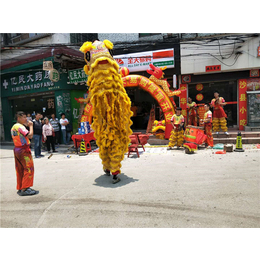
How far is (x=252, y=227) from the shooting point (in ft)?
9.07

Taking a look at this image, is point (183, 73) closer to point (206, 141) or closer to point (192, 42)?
point (192, 42)

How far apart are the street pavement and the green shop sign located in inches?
223

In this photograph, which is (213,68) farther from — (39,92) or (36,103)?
(36,103)

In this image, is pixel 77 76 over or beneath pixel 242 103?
over

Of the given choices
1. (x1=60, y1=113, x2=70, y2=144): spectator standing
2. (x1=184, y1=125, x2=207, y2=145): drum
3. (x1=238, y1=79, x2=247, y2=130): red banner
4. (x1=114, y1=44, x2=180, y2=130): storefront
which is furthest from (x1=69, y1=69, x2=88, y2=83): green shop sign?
(x1=238, y1=79, x2=247, y2=130): red banner

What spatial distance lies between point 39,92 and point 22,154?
8980mm

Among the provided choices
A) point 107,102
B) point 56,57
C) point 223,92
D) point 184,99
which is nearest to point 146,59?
point 184,99

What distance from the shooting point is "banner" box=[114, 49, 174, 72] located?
1061cm

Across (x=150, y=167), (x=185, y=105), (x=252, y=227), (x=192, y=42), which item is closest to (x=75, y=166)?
(x=150, y=167)

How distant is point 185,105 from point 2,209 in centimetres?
948

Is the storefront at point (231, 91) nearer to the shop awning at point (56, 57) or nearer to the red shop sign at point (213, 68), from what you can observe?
the red shop sign at point (213, 68)

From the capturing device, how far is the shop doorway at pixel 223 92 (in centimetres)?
1066

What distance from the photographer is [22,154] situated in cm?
418

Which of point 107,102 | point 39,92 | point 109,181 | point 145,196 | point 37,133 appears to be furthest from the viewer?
point 39,92
